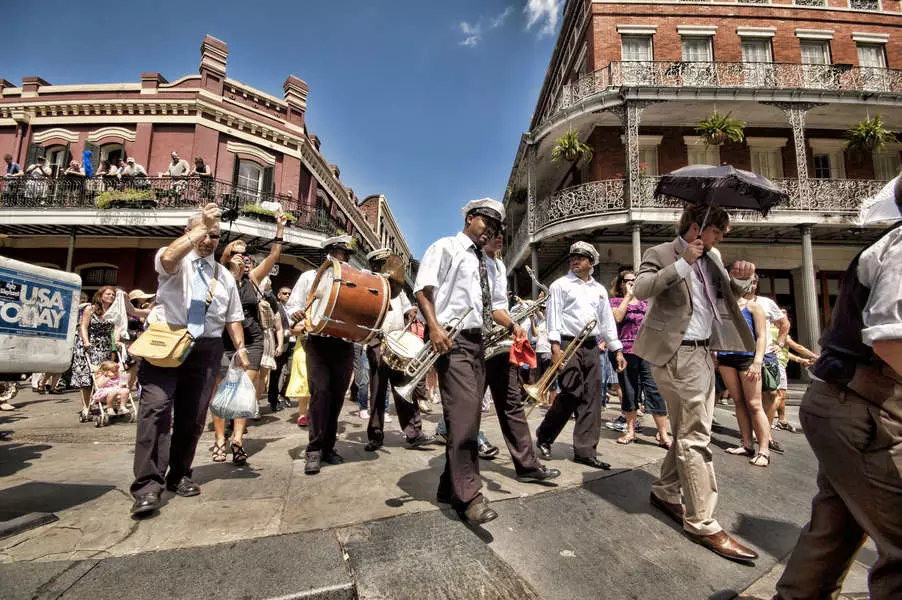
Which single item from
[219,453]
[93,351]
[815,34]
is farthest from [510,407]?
[815,34]

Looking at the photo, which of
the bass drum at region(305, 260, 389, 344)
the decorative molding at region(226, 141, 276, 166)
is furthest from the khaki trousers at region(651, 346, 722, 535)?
the decorative molding at region(226, 141, 276, 166)

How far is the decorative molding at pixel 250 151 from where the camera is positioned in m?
16.6

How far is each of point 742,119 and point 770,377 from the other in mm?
13056

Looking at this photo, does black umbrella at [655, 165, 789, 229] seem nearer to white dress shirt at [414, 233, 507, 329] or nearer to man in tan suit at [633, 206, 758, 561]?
man in tan suit at [633, 206, 758, 561]

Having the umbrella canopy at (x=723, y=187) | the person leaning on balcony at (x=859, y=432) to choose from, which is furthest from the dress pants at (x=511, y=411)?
the umbrella canopy at (x=723, y=187)

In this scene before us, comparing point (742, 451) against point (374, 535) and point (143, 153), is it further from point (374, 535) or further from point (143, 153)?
point (143, 153)

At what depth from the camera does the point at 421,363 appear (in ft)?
9.81

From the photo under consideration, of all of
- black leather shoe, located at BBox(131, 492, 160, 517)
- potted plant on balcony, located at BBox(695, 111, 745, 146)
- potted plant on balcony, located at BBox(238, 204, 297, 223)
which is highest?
potted plant on balcony, located at BBox(695, 111, 745, 146)

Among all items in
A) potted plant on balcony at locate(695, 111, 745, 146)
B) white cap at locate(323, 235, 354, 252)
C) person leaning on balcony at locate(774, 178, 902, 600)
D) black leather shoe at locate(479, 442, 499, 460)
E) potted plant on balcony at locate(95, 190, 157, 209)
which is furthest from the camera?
potted plant on balcony at locate(95, 190, 157, 209)

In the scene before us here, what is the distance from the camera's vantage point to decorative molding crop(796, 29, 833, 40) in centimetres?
1545

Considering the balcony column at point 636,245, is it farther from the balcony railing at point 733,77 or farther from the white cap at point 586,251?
the white cap at point 586,251

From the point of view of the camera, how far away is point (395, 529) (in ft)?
7.75

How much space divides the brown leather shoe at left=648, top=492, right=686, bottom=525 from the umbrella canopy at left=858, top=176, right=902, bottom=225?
190 cm

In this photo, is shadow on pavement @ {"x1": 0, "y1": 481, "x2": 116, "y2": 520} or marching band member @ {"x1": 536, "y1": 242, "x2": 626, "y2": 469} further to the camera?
marching band member @ {"x1": 536, "y1": 242, "x2": 626, "y2": 469}
